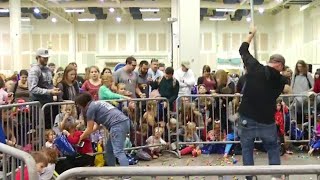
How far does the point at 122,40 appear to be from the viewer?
27.3 m

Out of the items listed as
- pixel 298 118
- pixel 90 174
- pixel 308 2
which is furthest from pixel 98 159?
pixel 308 2

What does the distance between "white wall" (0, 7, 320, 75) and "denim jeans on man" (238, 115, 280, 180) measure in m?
21.6

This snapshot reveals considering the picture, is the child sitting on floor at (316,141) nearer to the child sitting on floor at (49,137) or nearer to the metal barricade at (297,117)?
the metal barricade at (297,117)

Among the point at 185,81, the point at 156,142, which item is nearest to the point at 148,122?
the point at 156,142

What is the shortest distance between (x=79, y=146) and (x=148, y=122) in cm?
168

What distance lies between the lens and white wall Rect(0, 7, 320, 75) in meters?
26.7

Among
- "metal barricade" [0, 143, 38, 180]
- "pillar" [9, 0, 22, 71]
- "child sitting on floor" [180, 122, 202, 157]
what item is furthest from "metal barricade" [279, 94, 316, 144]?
"pillar" [9, 0, 22, 71]

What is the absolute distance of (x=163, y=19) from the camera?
2731 cm

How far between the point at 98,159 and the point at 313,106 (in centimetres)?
401

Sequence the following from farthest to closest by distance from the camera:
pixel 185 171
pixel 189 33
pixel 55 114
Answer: pixel 189 33 → pixel 55 114 → pixel 185 171

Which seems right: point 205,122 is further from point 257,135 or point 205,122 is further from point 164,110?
point 257,135

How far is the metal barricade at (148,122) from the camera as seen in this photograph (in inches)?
304

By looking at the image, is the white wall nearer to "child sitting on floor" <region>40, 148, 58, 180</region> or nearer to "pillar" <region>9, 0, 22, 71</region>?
"pillar" <region>9, 0, 22, 71</region>

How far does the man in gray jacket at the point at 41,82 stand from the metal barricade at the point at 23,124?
42 cm
